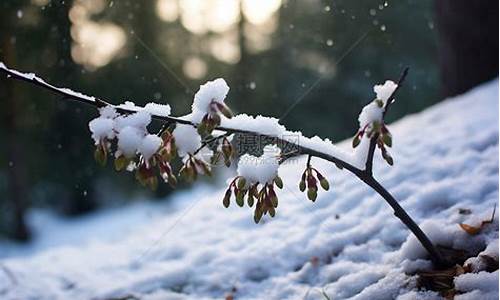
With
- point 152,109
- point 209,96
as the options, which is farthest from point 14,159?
point 209,96

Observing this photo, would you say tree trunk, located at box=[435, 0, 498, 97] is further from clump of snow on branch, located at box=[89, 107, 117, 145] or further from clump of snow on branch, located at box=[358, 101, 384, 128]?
clump of snow on branch, located at box=[89, 107, 117, 145]

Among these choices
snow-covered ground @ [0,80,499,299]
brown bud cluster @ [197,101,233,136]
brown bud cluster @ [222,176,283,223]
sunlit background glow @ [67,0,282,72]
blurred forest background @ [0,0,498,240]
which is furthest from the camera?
sunlit background glow @ [67,0,282,72]

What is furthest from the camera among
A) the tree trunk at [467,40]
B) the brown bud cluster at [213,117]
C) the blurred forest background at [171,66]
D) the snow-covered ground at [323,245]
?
the blurred forest background at [171,66]

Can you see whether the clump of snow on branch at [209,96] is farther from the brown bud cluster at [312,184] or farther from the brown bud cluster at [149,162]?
the brown bud cluster at [312,184]

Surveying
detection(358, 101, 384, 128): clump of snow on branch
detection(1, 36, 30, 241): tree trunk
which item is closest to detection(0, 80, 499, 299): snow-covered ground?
detection(358, 101, 384, 128): clump of snow on branch

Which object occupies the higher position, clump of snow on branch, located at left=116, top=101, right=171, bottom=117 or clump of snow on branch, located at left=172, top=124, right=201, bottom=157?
clump of snow on branch, located at left=116, top=101, right=171, bottom=117

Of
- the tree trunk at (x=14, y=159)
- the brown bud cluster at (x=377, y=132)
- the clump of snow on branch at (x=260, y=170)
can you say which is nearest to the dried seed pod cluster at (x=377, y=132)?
the brown bud cluster at (x=377, y=132)

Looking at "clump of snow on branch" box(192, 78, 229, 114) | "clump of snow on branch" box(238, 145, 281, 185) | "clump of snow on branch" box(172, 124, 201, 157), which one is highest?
"clump of snow on branch" box(192, 78, 229, 114)
